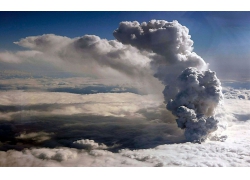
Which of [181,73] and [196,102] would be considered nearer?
[181,73]

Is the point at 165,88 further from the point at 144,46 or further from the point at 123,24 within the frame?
the point at 123,24

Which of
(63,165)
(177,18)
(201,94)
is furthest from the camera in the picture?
(201,94)

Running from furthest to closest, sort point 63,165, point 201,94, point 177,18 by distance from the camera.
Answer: point 201,94 < point 177,18 < point 63,165

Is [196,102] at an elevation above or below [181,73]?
below

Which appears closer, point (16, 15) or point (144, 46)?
point (16, 15)

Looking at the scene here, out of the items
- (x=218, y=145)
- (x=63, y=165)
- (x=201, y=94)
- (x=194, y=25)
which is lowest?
(x=63, y=165)

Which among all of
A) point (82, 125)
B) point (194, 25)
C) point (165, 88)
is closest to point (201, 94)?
point (165, 88)

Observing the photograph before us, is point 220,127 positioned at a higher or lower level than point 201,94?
lower
